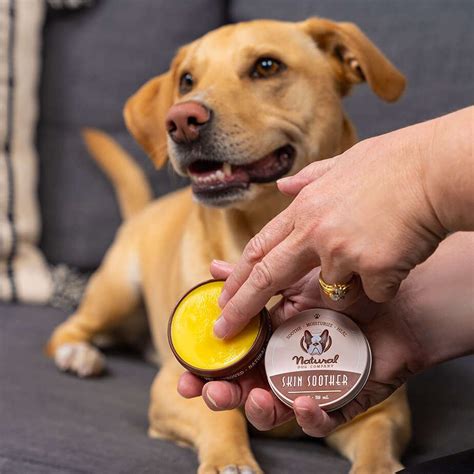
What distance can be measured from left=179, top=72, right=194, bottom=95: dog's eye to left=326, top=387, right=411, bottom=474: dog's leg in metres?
0.74

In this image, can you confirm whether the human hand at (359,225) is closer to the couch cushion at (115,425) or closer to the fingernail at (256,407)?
the fingernail at (256,407)

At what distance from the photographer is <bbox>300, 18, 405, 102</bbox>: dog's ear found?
1.44 meters

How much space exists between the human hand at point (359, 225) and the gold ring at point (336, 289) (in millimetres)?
10

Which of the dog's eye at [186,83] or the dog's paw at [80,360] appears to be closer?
the dog's eye at [186,83]

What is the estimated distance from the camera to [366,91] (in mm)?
1894

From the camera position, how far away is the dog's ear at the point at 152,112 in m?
1.63

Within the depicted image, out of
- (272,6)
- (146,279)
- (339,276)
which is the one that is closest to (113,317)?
(146,279)

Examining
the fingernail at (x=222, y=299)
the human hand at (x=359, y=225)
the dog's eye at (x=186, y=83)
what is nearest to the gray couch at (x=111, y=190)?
the fingernail at (x=222, y=299)

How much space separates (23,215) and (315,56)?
3.52 feet

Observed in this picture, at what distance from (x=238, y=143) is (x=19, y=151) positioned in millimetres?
1053

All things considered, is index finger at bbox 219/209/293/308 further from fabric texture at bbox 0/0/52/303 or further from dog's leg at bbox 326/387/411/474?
fabric texture at bbox 0/0/52/303

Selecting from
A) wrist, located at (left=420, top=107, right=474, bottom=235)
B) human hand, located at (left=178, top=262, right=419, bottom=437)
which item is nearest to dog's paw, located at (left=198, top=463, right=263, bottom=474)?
human hand, located at (left=178, top=262, right=419, bottom=437)

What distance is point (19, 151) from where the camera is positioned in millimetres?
2154

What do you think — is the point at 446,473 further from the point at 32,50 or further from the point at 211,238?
the point at 32,50
